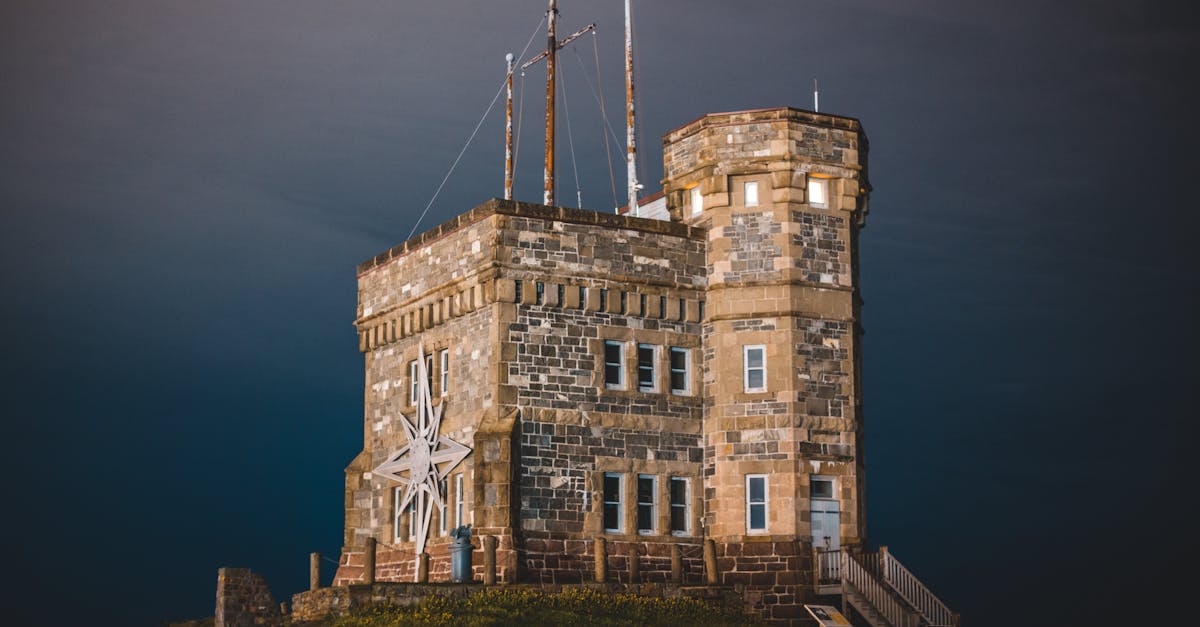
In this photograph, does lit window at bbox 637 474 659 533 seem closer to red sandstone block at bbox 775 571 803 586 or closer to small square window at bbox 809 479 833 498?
red sandstone block at bbox 775 571 803 586

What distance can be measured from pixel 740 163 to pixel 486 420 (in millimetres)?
8823

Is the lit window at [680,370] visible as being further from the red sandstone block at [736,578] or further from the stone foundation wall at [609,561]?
the red sandstone block at [736,578]

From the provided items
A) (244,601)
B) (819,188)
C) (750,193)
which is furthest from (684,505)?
(244,601)

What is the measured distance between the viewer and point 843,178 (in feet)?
141

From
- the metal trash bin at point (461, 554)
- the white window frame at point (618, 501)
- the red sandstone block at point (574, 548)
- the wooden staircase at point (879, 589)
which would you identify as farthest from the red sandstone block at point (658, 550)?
the metal trash bin at point (461, 554)

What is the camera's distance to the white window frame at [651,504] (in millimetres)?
41250

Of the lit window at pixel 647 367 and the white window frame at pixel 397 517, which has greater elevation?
the lit window at pixel 647 367

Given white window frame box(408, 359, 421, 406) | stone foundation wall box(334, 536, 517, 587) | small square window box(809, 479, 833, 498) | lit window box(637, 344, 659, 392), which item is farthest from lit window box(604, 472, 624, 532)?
white window frame box(408, 359, 421, 406)

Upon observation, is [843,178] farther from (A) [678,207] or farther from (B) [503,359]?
(B) [503,359]

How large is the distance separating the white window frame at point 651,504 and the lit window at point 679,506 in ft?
1.57

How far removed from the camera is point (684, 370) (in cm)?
4262

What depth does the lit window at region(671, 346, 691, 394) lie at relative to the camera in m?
42.5

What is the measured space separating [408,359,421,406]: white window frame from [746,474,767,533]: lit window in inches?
345

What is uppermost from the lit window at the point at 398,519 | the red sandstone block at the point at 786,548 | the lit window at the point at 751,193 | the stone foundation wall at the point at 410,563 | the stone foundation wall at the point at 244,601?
the lit window at the point at 751,193
